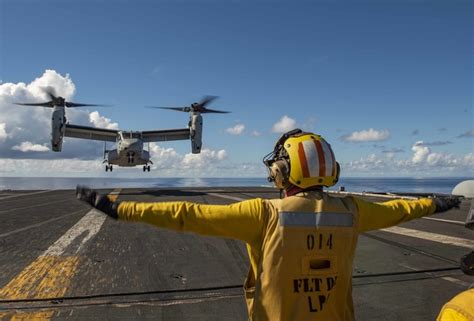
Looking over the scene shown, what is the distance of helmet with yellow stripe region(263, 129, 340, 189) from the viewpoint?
93.5 inches

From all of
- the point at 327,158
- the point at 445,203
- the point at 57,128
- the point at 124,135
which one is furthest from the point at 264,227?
the point at 57,128

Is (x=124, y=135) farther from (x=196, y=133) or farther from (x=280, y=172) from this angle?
(x=280, y=172)

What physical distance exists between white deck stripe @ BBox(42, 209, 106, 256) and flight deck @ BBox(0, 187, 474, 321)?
0.15ft

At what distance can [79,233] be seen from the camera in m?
9.59

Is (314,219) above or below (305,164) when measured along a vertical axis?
below

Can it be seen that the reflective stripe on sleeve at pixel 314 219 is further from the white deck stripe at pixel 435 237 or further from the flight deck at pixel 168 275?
the white deck stripe at pixel 435 237

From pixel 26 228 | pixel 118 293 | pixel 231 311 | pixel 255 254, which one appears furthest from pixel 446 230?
pixel 26 228

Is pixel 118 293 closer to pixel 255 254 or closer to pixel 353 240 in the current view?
pixel 255 254

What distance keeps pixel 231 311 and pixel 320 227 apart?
2.58m

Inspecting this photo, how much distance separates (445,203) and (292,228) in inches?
56.7

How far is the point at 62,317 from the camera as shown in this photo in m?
4.15

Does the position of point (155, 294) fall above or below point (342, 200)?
below

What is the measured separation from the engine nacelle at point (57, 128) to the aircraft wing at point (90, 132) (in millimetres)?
2279

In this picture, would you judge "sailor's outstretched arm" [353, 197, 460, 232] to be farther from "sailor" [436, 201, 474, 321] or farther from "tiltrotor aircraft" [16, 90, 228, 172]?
"tiltrotor aircraft" [16, 90, 228, 172]
